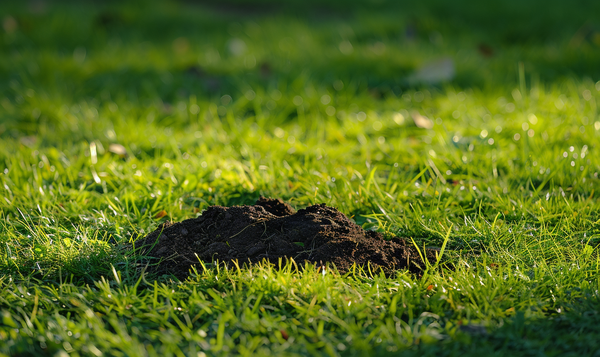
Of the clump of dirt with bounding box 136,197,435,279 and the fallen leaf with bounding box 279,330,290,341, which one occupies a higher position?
the clump of dirt with bounding box 136,197,435,279

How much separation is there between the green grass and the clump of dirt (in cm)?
10

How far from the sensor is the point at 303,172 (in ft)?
9.73

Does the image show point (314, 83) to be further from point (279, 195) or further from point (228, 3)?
point (228, 3)

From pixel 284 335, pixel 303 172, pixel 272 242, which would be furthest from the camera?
pixel 303 172

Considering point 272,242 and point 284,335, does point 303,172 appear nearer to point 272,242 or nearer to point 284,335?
point 272,242

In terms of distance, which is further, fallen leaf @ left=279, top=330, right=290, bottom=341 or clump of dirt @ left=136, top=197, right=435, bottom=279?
clump of dirt @ left=136, top=197, right=435, bottom=279

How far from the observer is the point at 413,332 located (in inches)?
67.5

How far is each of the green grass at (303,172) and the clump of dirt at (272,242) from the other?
101 millimetres

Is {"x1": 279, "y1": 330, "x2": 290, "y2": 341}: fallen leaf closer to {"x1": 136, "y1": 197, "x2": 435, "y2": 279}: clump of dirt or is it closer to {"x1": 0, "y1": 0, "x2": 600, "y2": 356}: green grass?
{"x1": 0, "y1": 0, "x2": 600, "y2": 356}: green grass

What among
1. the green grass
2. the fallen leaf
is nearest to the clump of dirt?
the green grass

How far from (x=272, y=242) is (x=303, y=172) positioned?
35.1 inches

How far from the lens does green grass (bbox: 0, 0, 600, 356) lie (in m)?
1.74

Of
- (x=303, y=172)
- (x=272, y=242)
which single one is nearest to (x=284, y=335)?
(x=272, y=242)

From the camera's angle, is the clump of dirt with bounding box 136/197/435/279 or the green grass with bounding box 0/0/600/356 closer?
the green grass with bounding box 0/0/600/356
